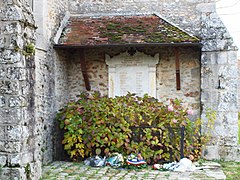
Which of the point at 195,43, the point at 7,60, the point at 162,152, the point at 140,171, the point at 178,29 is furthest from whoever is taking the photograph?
the point at 178,29

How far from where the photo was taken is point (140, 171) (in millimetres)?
7359

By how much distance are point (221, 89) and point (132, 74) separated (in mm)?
2117

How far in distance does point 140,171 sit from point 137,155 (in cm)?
50

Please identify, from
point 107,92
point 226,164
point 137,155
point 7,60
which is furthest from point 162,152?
point 7,60

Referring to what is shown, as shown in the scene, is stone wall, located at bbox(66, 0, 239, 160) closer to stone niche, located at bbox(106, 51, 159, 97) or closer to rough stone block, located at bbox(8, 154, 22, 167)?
stone niche, located at bbox(106, 51, 159, 97)

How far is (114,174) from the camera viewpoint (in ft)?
23.2

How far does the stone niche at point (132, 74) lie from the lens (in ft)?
30.9

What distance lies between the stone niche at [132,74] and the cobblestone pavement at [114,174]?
236 centimetres

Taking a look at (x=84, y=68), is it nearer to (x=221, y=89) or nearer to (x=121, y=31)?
(x=121, y=31)

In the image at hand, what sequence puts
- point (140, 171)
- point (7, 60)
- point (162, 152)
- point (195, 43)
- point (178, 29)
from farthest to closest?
point (178, 29) < point (195, 43) < point (162, 152) < point (140, 171) < point (7, 60)

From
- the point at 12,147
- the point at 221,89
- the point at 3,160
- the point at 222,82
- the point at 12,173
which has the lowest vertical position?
the point at 12,173

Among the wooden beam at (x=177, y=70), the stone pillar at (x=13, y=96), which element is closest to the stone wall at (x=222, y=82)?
the wooden beam at (x=177, y=70)

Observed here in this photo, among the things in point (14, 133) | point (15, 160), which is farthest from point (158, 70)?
point (15, 160)

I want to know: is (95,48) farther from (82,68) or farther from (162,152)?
(162,152)
